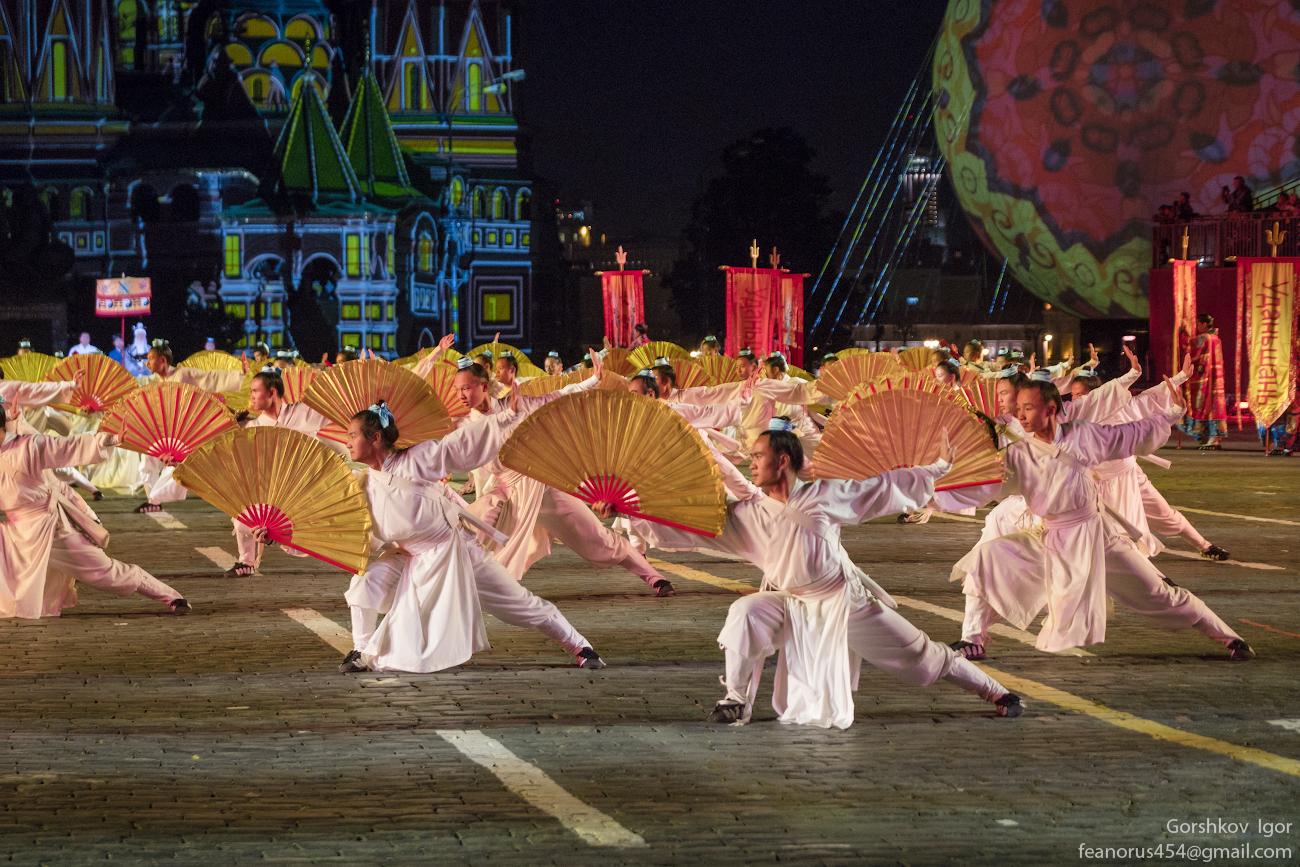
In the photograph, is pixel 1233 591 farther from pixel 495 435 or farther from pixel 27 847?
pixel 27 847

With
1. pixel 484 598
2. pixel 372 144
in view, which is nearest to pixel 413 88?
pixel 372 144

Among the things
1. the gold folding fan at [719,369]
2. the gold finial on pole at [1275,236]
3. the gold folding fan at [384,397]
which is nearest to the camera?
the gold folding fan at [384,397]

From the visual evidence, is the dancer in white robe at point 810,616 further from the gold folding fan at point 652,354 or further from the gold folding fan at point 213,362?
the gold folding fan at point 213,362

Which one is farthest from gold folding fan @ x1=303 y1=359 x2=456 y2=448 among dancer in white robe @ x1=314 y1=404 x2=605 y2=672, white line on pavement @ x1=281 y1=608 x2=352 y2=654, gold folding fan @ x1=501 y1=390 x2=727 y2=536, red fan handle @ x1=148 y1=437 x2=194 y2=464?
gold folding fan @ x1=501 y1=390 x2=727 y2=536

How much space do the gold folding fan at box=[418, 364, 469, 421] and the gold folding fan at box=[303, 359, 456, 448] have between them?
1047mm

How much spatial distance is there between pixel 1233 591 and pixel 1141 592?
297 centimetres

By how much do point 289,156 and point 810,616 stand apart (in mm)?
56192

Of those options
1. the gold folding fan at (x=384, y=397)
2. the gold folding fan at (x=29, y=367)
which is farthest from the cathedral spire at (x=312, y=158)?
the gold folding fan at (x=384, y=397)

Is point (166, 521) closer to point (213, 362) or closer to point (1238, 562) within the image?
point (213, 362)

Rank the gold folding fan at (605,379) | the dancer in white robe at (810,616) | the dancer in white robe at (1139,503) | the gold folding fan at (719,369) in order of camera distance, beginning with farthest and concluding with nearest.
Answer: the gold folding fan at (719,369)
the gold folding fan at (605,379)
the dancer in white robe at (1139,503)
the dancer in white robe at (810,616)

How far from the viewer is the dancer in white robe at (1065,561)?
29.5ft

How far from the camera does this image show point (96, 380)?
18125 millimetres

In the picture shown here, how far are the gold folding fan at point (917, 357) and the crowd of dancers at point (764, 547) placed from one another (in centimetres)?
691

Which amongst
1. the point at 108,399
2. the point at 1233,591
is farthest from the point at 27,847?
the point at 108,399
